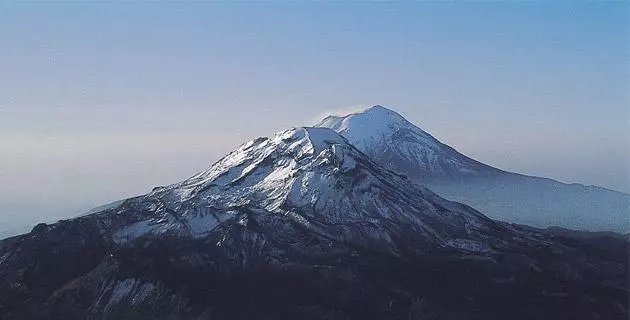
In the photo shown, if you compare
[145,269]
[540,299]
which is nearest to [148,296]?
[145,269]

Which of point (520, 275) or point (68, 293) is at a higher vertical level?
point (520, 275)

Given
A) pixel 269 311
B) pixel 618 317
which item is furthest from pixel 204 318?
pixel 618 317

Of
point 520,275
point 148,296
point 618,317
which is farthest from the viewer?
point 520,275

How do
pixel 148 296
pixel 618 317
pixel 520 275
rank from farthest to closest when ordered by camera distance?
pixel 520 275 < pixel 148 296 < pixel 618 317

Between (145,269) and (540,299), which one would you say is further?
(145,269)

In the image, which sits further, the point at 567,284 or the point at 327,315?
the point at 567,284

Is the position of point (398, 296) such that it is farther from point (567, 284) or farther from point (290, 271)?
point (567, 284)

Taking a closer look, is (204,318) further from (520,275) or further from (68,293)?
(520,275)

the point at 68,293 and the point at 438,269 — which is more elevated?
the point at 438,269

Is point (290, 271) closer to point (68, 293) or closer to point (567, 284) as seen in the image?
point (68, 293)
